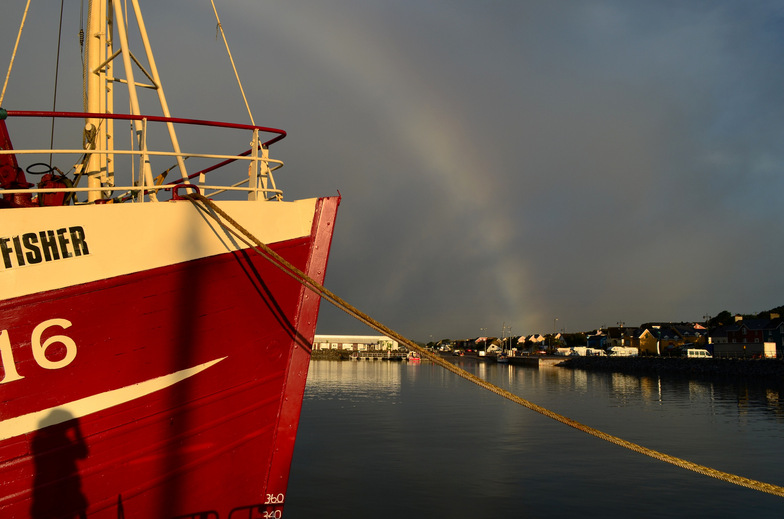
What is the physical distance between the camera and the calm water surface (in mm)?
15281

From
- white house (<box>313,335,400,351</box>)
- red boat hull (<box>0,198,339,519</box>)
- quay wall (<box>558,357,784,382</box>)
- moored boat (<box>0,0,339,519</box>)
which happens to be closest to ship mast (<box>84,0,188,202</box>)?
moored boat (<box>0,0,339,519</box>)

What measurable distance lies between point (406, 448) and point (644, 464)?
902 cm

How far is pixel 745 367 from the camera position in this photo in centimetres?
6688

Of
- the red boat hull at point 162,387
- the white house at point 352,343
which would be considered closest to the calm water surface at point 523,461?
the red boat hull at point 162,387

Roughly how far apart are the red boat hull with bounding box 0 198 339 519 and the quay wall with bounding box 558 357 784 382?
66.4 m

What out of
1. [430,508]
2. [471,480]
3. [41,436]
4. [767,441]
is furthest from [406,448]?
[41,436]

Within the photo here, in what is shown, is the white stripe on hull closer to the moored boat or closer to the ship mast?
the moored boat

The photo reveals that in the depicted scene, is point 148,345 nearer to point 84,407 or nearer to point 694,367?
point 84,407

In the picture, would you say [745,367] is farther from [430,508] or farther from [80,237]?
[80,237]

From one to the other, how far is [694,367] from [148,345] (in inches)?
3158

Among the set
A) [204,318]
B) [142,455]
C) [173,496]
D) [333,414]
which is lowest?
[333,414]

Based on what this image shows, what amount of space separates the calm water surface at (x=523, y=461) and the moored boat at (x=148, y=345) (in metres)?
7.90

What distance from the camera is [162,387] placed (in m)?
6.94

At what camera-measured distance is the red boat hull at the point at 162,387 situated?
6281 mm
